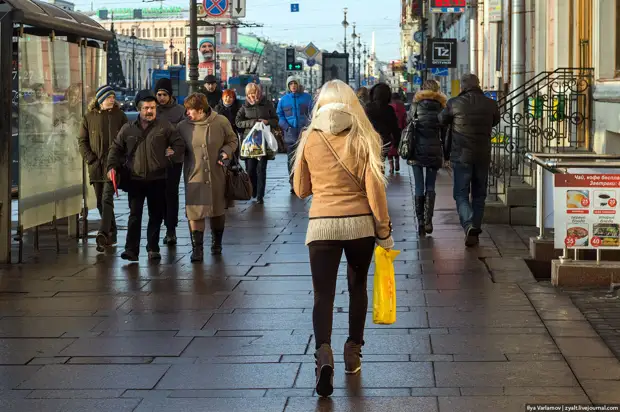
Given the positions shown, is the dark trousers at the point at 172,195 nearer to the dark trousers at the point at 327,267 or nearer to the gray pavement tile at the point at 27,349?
the gray pavement tile at the point at 27,349

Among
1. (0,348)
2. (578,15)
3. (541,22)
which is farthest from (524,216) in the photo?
(0,348)

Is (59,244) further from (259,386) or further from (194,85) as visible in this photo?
(194,85)

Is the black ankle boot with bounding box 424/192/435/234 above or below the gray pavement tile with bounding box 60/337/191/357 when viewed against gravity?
above

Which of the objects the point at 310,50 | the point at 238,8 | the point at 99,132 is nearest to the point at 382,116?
the point at 99,132

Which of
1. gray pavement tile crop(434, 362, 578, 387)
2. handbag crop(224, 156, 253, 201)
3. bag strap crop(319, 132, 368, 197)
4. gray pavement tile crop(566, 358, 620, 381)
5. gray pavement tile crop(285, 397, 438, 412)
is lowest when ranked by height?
gray pavement tile crop(285, 397, 438, 412)

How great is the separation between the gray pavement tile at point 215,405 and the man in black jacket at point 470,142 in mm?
6665

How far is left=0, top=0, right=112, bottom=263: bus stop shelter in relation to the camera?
11.3m

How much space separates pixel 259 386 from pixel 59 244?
682 cm

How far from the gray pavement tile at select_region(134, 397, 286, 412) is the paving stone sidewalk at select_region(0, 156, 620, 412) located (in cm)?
1

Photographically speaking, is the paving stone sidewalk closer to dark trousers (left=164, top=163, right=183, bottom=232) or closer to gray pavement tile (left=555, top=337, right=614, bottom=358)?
gray pavement tile (left=555, top=337, right=614, bottom=358)

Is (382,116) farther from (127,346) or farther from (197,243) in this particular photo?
(127,346)

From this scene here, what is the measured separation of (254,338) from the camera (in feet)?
25.8

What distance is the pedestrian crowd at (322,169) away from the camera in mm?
6578

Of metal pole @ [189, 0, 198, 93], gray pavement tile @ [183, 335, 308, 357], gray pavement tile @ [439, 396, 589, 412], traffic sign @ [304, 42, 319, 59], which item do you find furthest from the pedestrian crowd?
traffic sign @ [304, 42, 319, 59]
